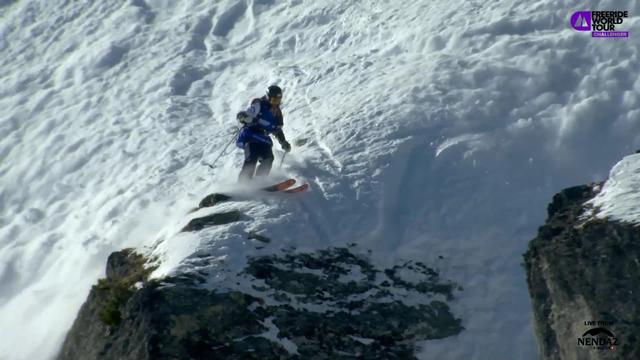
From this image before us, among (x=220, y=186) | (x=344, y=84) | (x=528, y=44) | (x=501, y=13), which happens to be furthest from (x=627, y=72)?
(x=220, y=186)

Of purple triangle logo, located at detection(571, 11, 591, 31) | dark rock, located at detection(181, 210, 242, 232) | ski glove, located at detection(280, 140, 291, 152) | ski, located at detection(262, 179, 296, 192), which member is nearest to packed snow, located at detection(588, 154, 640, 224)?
dark rock, located at detection(181, 210, 242, 232)

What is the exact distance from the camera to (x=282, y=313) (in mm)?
13523

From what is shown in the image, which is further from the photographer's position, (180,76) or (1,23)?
(1,23)

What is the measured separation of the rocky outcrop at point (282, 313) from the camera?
13109 millimetres

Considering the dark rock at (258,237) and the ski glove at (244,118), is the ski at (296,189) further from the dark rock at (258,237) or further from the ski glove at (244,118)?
the dark rock at (258,237)

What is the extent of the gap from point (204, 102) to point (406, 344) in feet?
35.6

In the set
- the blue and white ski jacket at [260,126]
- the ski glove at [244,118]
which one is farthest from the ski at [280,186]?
the ski glove at [244,118]

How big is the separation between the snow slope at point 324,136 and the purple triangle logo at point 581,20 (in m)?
0.19

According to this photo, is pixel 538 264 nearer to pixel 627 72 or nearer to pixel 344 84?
pixel 627 72

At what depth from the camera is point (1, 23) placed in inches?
1158

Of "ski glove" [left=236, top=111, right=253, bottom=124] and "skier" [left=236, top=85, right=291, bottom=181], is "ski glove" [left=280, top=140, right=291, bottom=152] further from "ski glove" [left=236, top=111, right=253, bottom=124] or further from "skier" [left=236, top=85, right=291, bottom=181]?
"ski glove" [left=236, top=111, right=253, bottom=124]

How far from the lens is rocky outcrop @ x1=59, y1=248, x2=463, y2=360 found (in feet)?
43.0

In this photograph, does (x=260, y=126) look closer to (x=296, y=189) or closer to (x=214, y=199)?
(x=296, y=189)

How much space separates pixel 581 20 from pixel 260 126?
275 inches
